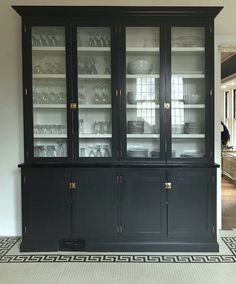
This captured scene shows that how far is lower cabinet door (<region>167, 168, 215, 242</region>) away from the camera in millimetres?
3502

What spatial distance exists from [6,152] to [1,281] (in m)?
1.57

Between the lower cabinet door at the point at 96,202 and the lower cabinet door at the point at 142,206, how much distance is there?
10cm

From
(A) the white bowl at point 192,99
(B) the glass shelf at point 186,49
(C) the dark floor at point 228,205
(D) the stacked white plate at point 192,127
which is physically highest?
(B) the glass shelf at point 186,49

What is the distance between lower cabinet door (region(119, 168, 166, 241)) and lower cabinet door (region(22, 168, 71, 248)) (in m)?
0.57

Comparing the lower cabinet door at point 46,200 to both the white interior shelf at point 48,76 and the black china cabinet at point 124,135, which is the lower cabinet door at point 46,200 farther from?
the white interior shelf at point 48,76

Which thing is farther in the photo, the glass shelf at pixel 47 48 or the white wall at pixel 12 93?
the white wall at pixel 12 93

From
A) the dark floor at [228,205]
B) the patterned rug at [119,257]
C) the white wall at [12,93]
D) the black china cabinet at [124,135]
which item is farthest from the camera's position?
the dark floor at [228,205]

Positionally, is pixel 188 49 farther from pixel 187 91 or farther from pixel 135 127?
pixel 135 127

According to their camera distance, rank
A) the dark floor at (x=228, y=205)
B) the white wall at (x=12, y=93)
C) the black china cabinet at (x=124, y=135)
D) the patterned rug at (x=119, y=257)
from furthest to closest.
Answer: the dark floor at (x=228, y=205), the white wall at (x=12, y=93), the black china cabinet at (x=124, y=135), the patterned rug at (x=119, y=257)

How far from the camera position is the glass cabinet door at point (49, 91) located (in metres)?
3.60

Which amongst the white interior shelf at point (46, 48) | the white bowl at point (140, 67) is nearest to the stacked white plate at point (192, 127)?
the white bowl at point (140, 67)

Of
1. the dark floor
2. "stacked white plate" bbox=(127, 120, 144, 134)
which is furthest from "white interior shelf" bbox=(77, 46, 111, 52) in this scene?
the dark floor

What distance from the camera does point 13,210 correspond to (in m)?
4.09

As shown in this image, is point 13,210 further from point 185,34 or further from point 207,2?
point 207,2
